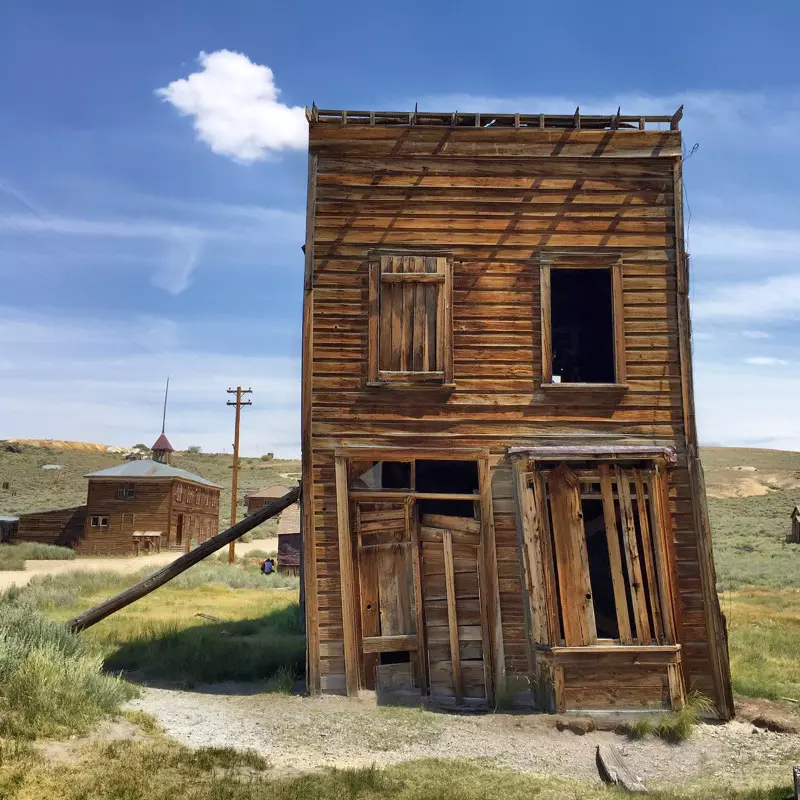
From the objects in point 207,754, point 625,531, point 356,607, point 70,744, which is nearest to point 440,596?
point 356,607

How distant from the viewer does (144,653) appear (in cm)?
1230

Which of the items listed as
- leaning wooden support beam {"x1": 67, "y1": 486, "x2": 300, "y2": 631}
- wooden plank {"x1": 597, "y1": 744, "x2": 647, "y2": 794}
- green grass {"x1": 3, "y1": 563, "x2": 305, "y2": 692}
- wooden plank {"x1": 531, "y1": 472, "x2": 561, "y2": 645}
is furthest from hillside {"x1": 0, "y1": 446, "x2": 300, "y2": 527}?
wooden plank {"x1": 597, "y1": 744, "x2": 647, "y2": 794}

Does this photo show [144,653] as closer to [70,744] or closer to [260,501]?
[70,744]

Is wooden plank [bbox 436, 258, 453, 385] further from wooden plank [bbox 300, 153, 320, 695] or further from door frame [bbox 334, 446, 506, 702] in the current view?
wooden plank [bbox 300, 153, 320, 695]

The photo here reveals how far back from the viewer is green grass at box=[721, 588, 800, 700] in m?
11.1

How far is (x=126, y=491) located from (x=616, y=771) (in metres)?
34.5

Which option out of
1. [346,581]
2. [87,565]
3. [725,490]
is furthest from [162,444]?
[346,581]

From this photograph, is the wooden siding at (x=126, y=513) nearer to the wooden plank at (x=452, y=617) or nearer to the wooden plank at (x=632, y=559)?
the wooden plank at (x=452, y=617)

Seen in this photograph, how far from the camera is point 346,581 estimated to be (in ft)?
33.9

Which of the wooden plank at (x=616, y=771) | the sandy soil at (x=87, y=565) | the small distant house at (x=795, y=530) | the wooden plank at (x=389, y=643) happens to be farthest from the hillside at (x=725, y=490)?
the sandy soil at (x=87, y=565)

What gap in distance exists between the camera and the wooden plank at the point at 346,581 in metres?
10.1

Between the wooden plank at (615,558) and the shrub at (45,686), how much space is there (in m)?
6.38

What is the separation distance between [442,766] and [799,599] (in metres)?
17.0

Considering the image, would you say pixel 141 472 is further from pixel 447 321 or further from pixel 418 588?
pixel 447 321
